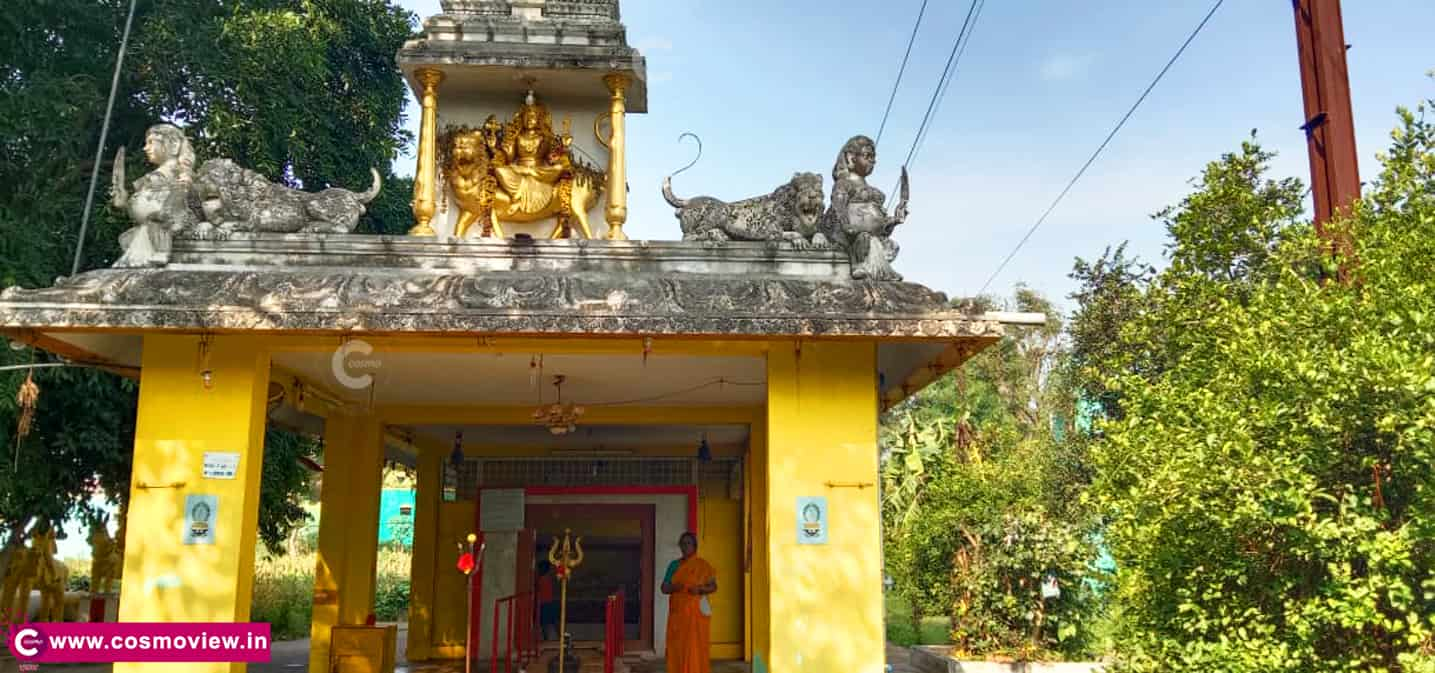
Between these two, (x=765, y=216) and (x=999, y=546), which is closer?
(x=765, y=216)

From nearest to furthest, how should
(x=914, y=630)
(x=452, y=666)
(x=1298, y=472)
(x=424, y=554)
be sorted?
(x=1298, y=472) < (x=452, y=666) < (x=424, y=554) < (x=914, y=630)

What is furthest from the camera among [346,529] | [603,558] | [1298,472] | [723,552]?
[603,558]

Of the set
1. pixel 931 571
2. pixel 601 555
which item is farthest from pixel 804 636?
pixel 601 555

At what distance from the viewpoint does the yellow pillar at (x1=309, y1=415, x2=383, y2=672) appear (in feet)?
31.1

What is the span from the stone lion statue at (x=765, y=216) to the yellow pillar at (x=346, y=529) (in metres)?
4.41

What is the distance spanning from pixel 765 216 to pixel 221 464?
3736 mm

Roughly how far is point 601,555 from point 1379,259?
1249 cm

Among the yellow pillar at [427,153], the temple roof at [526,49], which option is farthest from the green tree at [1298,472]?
the yellow pillar at [427,153]

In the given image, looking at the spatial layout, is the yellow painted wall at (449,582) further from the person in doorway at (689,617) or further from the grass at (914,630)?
the grass at (914,630)

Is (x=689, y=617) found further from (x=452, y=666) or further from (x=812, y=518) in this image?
(x=452, y=666)

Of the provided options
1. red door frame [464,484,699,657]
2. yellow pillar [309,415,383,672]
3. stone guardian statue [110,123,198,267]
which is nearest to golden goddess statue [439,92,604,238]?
stone guardian statue [110,123,198,267]

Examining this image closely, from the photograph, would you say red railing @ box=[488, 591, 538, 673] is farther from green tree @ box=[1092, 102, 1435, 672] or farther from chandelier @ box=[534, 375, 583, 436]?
green tree @ box=[1092, 102, 1435, 672]

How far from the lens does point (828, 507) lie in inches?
255

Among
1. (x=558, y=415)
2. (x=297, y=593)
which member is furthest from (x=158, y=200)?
(x=297, y=593)
